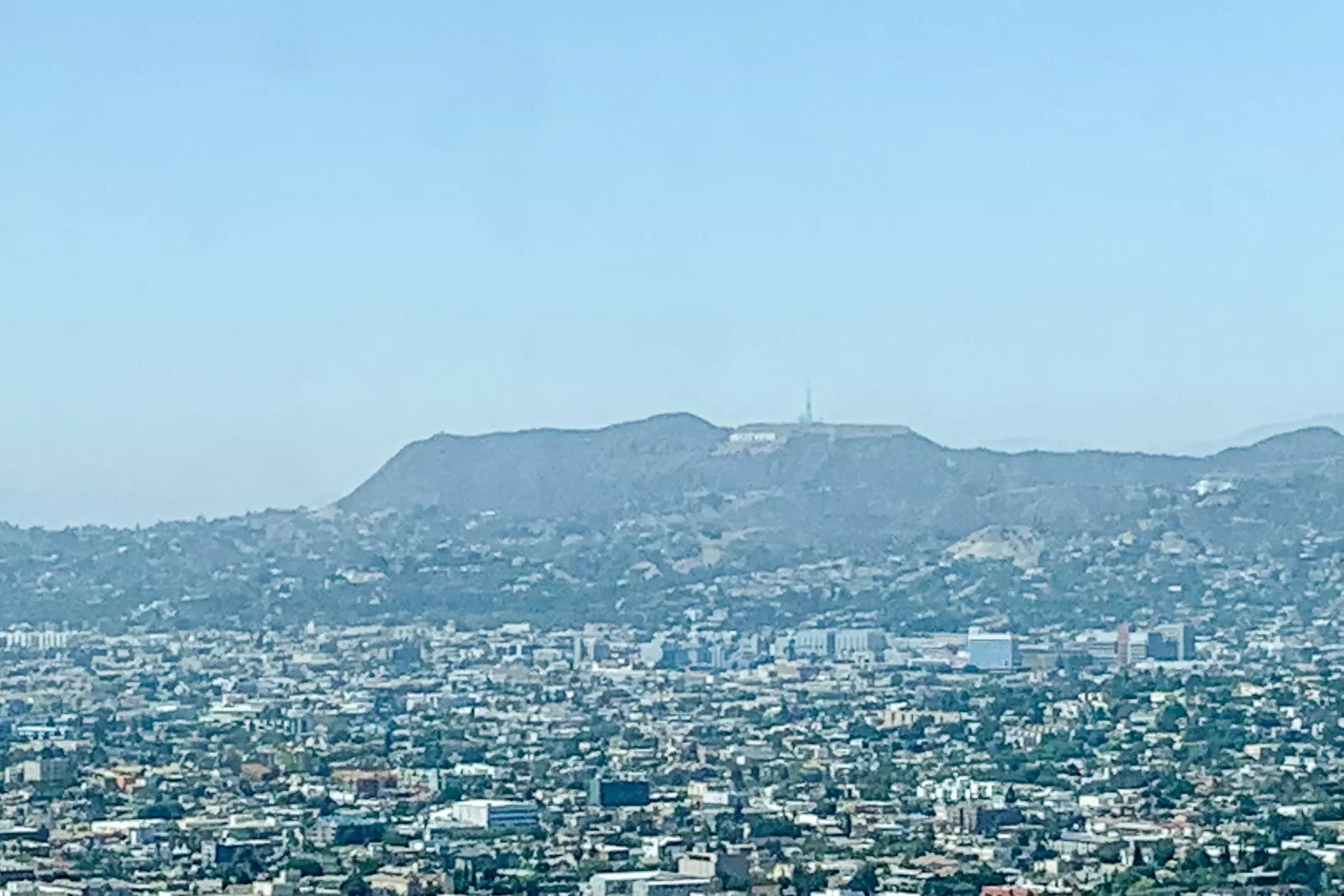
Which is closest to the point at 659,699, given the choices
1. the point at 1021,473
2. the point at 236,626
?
the point at 236,626

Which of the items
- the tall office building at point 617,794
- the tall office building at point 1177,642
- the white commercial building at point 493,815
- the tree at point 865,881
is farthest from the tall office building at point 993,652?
the tree at point 865,881

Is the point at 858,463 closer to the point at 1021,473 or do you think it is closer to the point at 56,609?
the point at 1021,473

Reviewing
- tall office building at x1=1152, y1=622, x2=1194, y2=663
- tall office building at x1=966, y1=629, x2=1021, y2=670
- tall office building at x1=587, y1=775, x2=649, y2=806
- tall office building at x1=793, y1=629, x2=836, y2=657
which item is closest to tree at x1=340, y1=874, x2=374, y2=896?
tall office building at x1=587, y1=775, x2=649, y2=806

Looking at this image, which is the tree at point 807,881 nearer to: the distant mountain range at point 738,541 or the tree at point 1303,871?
the tree at point 1303,871

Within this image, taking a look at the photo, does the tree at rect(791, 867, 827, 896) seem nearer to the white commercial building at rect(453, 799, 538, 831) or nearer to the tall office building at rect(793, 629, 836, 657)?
the white commercial building at rect(453, 799, 538, 831)

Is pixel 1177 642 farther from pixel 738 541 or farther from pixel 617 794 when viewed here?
pixel 617 794

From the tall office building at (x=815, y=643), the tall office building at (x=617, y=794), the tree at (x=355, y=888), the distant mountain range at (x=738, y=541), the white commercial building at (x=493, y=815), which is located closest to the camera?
the tree at (x=355, y=888)
